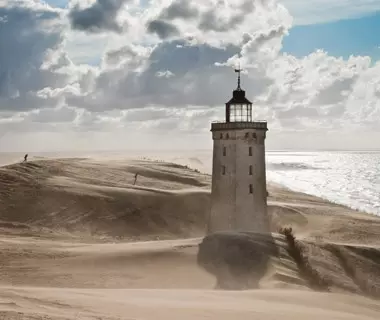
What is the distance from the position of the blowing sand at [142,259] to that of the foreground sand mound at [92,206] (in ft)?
0.23

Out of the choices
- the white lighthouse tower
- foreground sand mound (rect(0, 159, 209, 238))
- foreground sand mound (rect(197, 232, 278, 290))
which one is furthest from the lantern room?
foreground sand mound (rect(0, 159, 209, 238))

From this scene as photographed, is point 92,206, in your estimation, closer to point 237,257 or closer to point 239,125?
point 239,125

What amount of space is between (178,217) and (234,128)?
1254 cm

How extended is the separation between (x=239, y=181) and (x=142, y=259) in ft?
26.4

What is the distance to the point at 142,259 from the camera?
19.8 m

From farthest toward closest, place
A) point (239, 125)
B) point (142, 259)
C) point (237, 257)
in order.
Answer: point (239, 125) < point (237, 257) < point (142, 259)

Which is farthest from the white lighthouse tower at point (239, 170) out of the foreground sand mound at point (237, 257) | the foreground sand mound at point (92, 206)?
the foreground sand mound at point (92, 206)

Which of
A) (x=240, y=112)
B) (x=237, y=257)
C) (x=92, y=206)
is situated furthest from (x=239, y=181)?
(x=92, y=206)

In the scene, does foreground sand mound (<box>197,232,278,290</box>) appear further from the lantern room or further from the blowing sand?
the lantern room

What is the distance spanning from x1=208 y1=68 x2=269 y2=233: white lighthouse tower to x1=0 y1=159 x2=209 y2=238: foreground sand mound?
7.10m

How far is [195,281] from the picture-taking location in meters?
18.3

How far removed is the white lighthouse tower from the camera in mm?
26094

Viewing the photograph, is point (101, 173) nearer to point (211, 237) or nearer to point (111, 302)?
point (211, 237)

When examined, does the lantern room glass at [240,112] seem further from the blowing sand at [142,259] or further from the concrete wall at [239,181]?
the blowing sand at [142,259]
